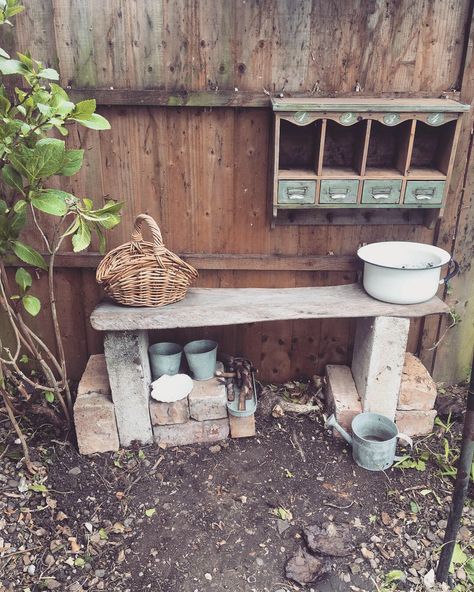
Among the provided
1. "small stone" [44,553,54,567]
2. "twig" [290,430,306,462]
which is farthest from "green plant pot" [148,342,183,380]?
"small stone" [44,553,54,567]

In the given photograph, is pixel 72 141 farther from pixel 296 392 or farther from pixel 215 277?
pixel 296 392

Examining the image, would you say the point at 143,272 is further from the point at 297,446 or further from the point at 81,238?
the point at 297,446

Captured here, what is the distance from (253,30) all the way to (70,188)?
1.23 meters

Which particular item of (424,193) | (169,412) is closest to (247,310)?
(169,412)

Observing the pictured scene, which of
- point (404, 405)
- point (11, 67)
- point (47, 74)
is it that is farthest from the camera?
point (404, 405)

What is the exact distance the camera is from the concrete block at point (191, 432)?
2.73 meters

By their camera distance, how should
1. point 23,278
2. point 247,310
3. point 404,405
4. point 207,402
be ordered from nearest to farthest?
point 23,278
point 247,310
point 207,402
point 404,405

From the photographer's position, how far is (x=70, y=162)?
216cm

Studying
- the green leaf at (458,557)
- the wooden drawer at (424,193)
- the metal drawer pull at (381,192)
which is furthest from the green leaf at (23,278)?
the green leaf at (458,557)

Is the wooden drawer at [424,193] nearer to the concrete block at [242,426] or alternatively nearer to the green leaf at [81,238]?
the concrete block at [242,426]

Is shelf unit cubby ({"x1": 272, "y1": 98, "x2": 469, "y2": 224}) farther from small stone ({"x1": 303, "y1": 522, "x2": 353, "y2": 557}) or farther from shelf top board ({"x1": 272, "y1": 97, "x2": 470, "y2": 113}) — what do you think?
small stone ({"x1": 303, "y1": 522, "x2": 353, "y2": 557})

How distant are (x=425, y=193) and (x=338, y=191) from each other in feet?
1.40

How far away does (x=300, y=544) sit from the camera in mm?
2240

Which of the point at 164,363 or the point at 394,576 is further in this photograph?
the point at 164,363
